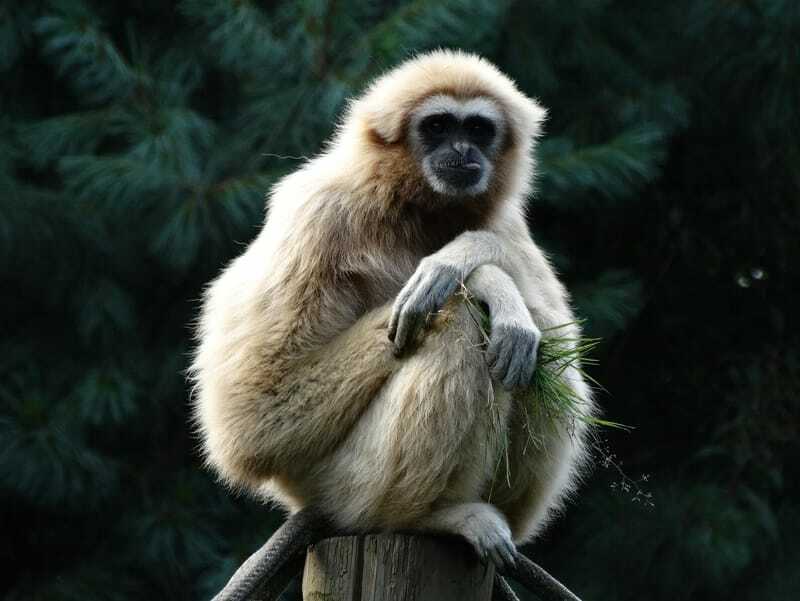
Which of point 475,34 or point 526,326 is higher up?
point 475,34

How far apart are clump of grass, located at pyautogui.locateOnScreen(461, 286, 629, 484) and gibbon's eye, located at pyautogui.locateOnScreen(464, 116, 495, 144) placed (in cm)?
84

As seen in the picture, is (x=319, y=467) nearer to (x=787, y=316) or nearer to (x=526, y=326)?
(x=526, y=326)

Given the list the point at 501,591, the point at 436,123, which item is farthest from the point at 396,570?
the point at 436,123

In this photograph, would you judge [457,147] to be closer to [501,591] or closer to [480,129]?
[480,129]

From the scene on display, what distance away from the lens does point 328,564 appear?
396cm

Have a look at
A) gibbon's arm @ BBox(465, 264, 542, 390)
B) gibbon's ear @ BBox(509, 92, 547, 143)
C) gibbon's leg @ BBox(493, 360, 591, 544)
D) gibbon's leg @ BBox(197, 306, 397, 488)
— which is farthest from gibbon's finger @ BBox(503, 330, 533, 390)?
gibbon's ear @ BBox(509, 92, 547, 143)

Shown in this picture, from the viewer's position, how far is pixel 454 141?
15.1 feet

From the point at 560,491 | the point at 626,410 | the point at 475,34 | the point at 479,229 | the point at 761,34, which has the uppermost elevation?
the point at 761,34

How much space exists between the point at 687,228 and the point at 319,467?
6317 millimetres

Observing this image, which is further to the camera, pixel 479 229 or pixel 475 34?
pixel 475 34

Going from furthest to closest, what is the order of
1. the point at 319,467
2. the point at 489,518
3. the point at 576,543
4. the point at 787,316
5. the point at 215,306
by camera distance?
1. the point at 787,316
2. the point at 576,543
3. the point at 215,306
4. the point at 319,467
5. the point at 489,518

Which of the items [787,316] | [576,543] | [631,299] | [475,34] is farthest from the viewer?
[787,316]

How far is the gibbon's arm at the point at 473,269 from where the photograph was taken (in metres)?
4.01

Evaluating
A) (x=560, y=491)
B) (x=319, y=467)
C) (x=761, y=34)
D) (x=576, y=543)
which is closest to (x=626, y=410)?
(x=576, y=543)
